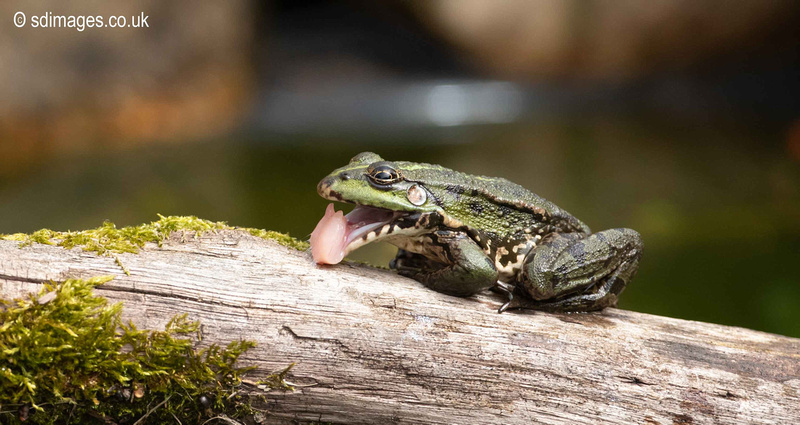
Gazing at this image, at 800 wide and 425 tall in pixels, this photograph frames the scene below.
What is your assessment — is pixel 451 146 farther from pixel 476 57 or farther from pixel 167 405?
pixel 167 405

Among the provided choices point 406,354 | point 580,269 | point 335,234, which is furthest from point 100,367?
point 580,269

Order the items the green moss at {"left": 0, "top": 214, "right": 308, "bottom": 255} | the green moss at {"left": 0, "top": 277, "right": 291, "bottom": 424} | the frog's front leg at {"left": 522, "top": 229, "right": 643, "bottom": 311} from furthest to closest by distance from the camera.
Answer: the frog's front leg at {"left": 522, "top": 229, "right": 643, "bottom": 311} → the green moss at {"left": 0, "top": 214, "right": 308, "bottom": 255} → the green moss at {"left": 0, "top": 277, "right": 291, "bottom": 424}

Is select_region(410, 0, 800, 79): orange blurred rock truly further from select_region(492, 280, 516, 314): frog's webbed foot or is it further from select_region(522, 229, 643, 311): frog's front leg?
select_region(492, 280, 516, 314): frog's webbed foot

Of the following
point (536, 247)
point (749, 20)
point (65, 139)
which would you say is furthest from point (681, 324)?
point (749, 20)

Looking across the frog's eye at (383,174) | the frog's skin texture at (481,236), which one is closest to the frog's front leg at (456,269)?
the frog's skin texture at (481,236)

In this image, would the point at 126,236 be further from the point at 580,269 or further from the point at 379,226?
the point at 580,269

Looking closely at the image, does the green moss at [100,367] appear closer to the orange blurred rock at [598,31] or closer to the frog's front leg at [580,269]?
the frog's front leg at [580,269]

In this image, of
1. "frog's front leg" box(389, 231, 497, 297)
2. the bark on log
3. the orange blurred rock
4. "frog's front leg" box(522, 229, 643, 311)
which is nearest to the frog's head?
"frog's front leg" box(389, 231, 497, 297)
